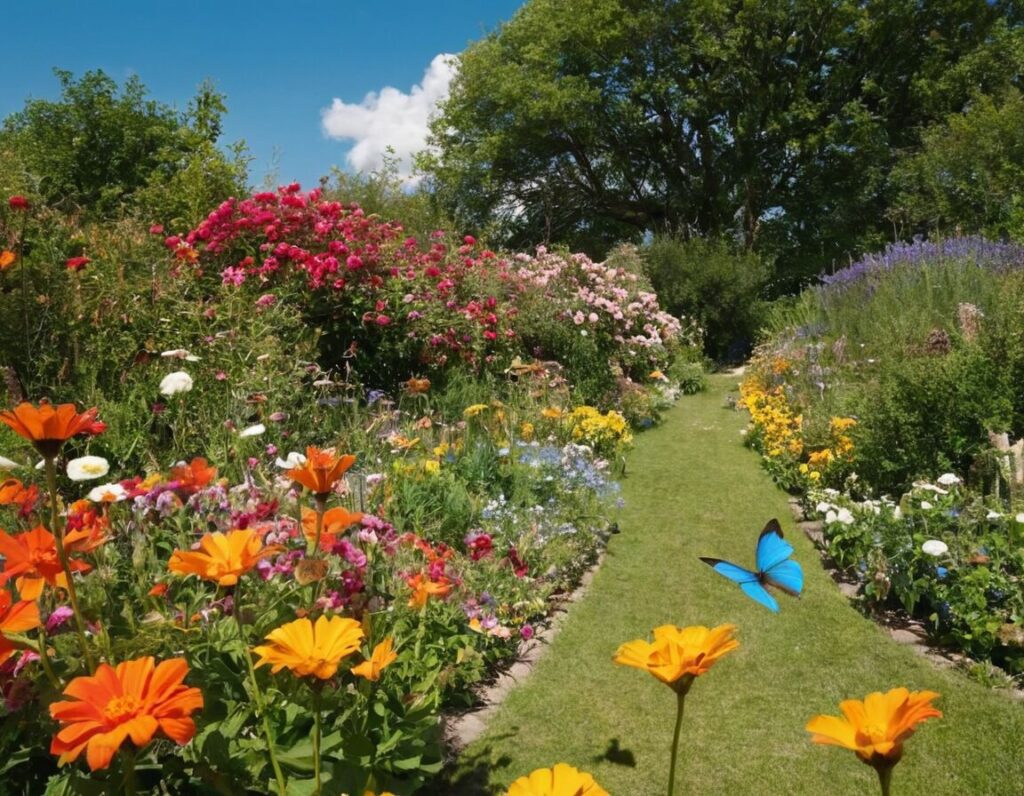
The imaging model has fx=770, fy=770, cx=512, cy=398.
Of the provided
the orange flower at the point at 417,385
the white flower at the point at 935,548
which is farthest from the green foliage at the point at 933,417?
the orange flower at the point at 417,385

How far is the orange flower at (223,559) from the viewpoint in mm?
1121

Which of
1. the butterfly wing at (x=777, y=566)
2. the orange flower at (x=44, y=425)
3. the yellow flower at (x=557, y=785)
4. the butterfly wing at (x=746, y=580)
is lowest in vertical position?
the butterfly wing at (x=777, y=566)

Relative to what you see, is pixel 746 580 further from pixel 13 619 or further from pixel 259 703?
pixel 13 619

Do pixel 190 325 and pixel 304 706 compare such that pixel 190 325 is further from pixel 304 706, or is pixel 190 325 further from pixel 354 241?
pixel 304 706

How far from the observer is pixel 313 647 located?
1.04 metres

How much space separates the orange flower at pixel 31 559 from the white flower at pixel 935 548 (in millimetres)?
3261

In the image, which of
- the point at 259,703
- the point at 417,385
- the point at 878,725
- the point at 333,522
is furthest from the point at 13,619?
the point at 417,385

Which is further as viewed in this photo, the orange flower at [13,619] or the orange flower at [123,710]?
the orange flower at [13,619]

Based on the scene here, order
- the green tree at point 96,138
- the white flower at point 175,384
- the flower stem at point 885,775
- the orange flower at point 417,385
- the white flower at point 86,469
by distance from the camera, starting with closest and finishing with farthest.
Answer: the flower stem at point 885,775 → the white flower at point 86,469 → the white flower at point 175,384 → the orange flower at point 417,385 → the green tree at point 96,138

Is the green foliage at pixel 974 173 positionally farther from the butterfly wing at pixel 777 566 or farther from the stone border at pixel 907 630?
the butterfly wing at pixel 777 566

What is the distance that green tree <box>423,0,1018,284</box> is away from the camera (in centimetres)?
1666

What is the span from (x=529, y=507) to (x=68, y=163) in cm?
2636

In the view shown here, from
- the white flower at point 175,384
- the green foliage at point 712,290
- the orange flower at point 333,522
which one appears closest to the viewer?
the orange flower at point 333,522

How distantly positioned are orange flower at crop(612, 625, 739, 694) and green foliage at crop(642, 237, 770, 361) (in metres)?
12.3
